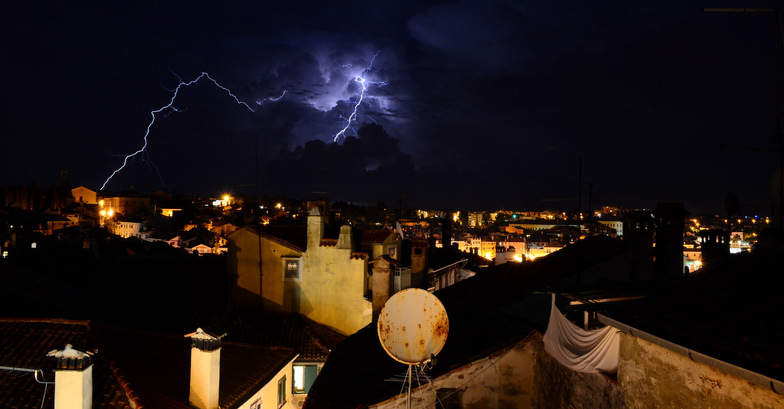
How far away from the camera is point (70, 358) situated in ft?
22.7

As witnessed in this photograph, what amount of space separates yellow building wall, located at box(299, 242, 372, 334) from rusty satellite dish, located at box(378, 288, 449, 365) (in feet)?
34.0

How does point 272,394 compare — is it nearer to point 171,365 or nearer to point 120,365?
point 171,365

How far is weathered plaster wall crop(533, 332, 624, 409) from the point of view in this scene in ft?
17.7

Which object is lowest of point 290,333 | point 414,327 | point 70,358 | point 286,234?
point 290,333

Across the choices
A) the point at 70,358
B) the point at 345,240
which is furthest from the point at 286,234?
the point at 70,358

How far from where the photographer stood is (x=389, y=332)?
691cm

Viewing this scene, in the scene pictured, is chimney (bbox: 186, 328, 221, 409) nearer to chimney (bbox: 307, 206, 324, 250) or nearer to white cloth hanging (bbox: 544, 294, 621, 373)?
white cloth hanging (bbox: 544, 294, 621, 373)

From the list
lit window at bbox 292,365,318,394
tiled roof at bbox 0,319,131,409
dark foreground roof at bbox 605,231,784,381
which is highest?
dark foreground roof at bbox 605,231,784,381

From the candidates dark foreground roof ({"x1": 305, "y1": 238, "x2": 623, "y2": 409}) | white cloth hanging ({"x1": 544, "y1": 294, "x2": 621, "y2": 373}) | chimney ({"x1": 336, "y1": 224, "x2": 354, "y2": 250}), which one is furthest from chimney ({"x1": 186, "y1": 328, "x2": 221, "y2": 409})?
chimney ({"x1": 336, "y1": 224, "x2": 354, "y2": 250})

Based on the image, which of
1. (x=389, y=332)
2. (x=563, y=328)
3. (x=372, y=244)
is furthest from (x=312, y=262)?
(x=563, y=328)

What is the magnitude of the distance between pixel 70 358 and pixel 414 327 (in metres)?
5.35

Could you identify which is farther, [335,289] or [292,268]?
[292,268]

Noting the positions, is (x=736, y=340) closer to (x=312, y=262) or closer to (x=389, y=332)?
(x=389, y=332)

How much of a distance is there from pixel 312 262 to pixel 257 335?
3.36 metres
